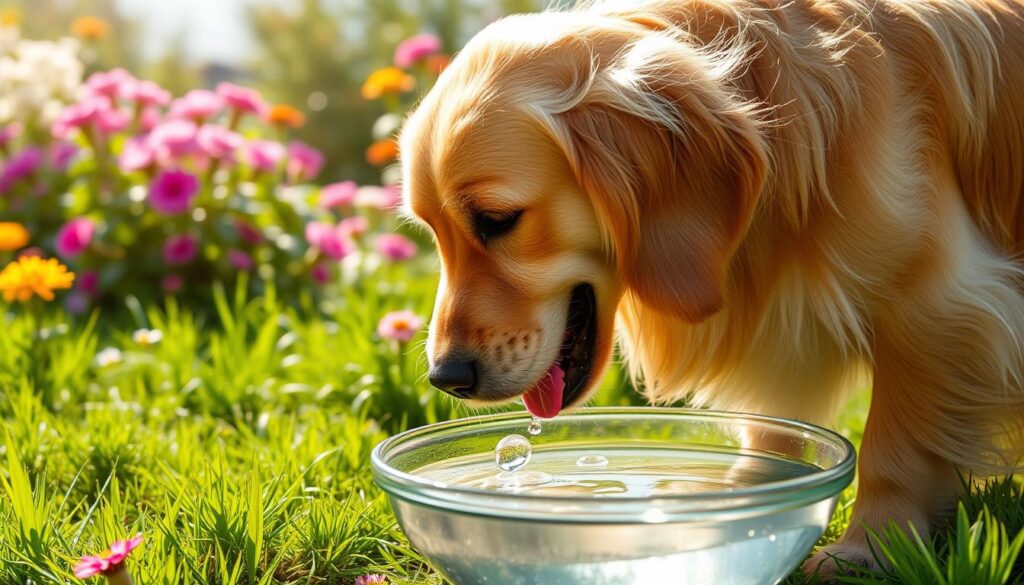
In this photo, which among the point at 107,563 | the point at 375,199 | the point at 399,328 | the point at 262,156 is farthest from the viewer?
the point at 375,199

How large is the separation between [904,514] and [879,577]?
0.69 feet

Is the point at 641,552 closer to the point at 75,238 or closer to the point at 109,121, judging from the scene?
the point at 75,238

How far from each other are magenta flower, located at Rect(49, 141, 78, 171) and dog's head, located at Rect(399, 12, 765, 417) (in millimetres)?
3286

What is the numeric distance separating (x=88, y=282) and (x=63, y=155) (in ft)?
2.31

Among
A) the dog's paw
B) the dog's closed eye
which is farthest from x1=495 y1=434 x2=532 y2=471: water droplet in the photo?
the dog's paw

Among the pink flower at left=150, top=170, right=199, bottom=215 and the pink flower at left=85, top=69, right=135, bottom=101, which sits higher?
the pink flower at left=85, top=69, right=135, bottom=101

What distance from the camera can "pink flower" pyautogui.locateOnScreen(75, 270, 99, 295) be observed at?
4.69 meters

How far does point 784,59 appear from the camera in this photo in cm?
229

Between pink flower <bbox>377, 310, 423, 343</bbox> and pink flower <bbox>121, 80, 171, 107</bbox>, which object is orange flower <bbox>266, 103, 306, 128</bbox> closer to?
pink flower <bbox>121, 80, 171, 107</bbox>

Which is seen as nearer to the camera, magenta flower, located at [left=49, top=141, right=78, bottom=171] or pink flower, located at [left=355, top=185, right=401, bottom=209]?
magenta flower, located at [left=49, top=141, right=78, bottom=171]

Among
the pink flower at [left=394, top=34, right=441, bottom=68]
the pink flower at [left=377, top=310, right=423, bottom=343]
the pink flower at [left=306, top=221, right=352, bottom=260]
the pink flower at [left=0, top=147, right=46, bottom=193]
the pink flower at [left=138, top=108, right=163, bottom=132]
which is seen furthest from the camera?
the pink flower at [left=394, top=34, right=441, bottom=68]

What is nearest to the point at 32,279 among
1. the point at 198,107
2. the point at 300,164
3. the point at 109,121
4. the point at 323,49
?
the point at 109,121

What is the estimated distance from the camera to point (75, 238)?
15.3ft

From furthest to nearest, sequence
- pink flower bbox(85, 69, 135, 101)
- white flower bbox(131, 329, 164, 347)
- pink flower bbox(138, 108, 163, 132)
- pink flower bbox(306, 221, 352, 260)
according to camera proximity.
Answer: pink flower bbox(138, 108, 163, 132) → pink flower bbox(85, 69, 135, 101) → pink flower bbox(306, 221, 352, 260) → white flower bbox(131, 329, 164, 347)
